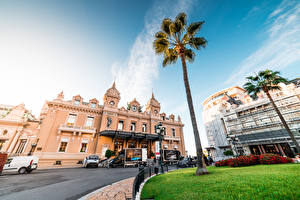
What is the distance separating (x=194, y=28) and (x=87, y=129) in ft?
73.2

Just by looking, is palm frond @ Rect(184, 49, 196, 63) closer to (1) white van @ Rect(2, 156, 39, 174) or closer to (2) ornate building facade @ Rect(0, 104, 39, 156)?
(1) white van @ Rect(2, 156, 39, 174)

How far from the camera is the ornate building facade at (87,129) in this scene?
1934 cm

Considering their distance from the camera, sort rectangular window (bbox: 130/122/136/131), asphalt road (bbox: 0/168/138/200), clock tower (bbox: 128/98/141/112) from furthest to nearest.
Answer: clock tower (bbox: 128/98/141/112), rectangular window (bbox: 130/122/136/131), asphalt road (bbox: 0/168/138/200)

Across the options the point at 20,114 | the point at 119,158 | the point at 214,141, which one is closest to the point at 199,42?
the point at 119,158

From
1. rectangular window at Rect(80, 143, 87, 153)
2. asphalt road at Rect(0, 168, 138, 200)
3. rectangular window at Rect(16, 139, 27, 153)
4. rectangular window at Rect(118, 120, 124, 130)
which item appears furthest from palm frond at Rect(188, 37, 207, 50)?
rectangular window at Rect(16, 139, 27, 153)

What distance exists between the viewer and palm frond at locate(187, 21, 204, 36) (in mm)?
10599

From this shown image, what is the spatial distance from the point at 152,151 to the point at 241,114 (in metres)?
21.9

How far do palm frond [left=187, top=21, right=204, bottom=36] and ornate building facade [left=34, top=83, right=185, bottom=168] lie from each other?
18.1 m

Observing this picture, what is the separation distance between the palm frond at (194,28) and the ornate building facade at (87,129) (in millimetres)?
18083

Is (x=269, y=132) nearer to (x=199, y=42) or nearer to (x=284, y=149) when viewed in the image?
(x=284, y=149)

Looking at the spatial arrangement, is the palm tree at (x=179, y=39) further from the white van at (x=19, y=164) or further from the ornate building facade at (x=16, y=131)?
the ornate building facade at (x=16, y=131)

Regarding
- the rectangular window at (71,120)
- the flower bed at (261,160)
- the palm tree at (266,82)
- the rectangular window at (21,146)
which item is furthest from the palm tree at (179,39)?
the rectangular window at (21,146)

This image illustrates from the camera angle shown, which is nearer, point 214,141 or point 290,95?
point 290,95

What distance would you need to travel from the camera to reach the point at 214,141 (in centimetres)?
3538
